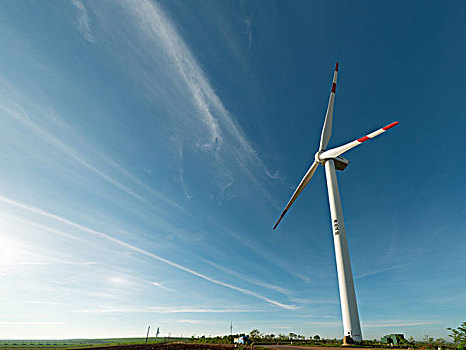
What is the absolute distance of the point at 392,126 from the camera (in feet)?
138

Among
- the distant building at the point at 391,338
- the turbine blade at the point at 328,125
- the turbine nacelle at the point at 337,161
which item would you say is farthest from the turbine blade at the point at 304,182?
the distant building at the point at 391,338

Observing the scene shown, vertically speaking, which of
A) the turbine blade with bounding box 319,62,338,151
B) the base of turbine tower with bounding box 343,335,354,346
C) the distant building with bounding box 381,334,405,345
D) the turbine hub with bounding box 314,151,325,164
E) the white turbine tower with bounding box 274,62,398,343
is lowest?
the distant building with bounding box 381,334,405,345

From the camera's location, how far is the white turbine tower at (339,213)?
38031 mm

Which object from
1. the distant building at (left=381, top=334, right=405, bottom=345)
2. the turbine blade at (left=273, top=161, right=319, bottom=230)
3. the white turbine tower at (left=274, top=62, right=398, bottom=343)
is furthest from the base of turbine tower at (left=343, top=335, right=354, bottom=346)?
the turbine blade at (left=273, top=161, right=319, bottom=230)

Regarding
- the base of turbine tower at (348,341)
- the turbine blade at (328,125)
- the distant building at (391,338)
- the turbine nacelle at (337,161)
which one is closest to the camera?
the base of turbine tower at (348,341)

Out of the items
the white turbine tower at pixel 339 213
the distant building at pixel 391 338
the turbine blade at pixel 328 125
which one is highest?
the turbine blade at pixel 328 125

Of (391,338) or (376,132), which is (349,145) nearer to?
(376,132)

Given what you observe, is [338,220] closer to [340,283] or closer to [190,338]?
[340,283]

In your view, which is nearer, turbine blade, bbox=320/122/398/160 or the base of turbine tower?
the base of turbine tower

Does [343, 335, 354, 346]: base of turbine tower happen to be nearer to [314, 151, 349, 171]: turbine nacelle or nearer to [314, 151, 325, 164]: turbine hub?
[314, 151, 349, 171]: turbine nacelle

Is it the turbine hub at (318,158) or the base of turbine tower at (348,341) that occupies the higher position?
the turbine hub at (318,158)

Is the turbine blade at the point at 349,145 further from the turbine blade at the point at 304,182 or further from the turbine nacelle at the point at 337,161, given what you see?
the turbine blade at the point at 304,182

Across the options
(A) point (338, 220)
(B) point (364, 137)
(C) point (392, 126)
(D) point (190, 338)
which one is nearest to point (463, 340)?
(A) point (338, 220)

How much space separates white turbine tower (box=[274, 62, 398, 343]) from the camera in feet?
125
